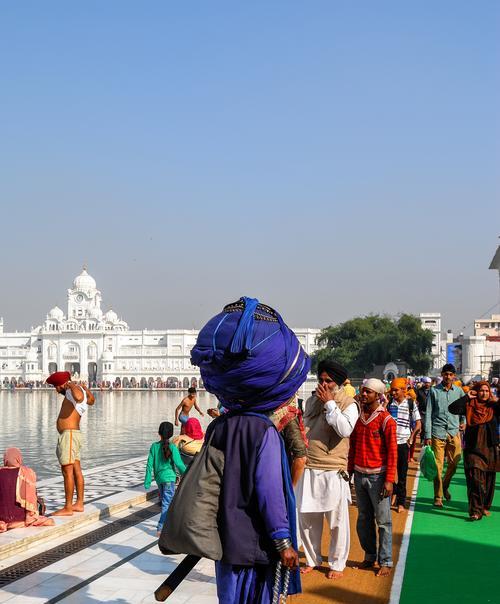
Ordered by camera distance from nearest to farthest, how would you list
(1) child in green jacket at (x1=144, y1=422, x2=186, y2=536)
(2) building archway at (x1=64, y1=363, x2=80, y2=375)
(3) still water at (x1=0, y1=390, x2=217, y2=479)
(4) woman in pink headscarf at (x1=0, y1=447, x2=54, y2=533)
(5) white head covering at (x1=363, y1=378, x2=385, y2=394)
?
1. (5) white head covering at (x1=363, y1=378, x2=385, y2=394)
2. (4) woman in pink headscarf at (x1=0, y1=447, x2=54, y2=533)
3. (1) child in green jacket at (x1=144, y1=422, x2=186, y2=536)
4. (3) still water at (x1=0, y1=390, x2=217, y2=479)
5. (2) building archway at (x1=64, y1=363, x2=80, y2=375)

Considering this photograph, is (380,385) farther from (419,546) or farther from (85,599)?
(85,599)

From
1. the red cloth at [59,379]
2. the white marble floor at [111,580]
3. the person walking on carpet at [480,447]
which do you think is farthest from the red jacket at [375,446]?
the red cloth at [59,379]

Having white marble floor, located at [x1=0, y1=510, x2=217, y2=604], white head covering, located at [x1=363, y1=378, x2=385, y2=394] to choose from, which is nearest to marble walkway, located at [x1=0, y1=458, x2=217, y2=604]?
white marble floor, located at [x1=0, y1=510, x2=217, y2=604]

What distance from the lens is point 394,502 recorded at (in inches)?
348

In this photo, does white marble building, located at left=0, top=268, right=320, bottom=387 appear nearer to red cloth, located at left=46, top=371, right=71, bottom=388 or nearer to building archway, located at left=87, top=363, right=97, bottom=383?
building archway, located at left=87, top=363, right=97, bottom=383

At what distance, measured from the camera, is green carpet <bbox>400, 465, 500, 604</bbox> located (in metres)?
5.26

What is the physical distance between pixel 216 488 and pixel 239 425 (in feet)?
0.80

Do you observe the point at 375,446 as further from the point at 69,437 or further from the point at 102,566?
the point at 69,437

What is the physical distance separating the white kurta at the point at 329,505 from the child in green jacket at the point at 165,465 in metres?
1.74

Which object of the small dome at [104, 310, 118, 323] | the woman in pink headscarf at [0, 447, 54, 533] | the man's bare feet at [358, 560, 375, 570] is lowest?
the man's bare feet at [358, 560, 375, 570]

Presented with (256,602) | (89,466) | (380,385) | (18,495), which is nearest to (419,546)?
(380,385)

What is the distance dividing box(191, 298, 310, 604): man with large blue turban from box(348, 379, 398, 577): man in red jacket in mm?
2732

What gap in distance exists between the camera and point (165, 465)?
739cm

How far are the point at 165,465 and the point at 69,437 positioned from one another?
3.33ft
